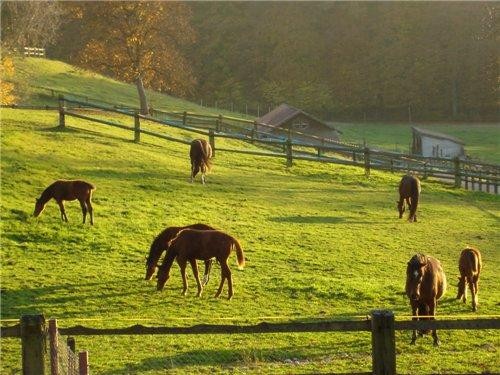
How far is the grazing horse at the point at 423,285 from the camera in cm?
1224

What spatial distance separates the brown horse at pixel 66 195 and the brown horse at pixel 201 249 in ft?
18.1

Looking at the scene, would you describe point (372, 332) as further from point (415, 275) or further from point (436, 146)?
point (436, 146)

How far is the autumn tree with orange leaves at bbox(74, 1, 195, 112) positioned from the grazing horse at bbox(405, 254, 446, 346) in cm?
3453

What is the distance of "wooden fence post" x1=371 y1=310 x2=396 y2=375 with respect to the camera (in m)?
7.47

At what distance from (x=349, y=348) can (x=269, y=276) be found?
495 centimetres

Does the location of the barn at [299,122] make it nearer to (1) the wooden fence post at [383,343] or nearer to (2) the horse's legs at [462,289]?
(2) the horse's legs at [462,289]

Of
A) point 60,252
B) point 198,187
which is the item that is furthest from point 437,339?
point 198,187

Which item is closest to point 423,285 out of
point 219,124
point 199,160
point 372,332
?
point 372,332

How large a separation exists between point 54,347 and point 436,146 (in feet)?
162

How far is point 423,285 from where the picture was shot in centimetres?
1269

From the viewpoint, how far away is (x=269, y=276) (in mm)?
16969

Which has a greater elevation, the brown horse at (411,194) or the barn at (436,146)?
the barn at (436,146)

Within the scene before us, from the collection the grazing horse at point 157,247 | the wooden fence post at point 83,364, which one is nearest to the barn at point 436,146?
the grazing horse at point 157,247

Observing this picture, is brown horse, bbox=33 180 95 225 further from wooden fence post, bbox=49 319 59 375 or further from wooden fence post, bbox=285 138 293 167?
wooden fence post, bbox=285 138 293 167
